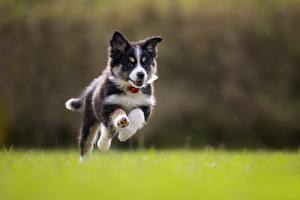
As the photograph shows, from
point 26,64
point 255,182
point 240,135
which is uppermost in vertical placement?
point 255,182

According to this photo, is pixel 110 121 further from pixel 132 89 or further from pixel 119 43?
pixel 119 43

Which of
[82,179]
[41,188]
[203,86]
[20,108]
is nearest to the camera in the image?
[41,188]

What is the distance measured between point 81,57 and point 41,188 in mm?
18924

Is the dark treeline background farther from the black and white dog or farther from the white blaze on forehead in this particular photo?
the white blaze on forehead

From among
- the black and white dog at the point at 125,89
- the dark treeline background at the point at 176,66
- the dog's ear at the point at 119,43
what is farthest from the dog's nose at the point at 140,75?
the dark treeline background at the point at 176,66

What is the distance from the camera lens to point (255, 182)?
6191 mm

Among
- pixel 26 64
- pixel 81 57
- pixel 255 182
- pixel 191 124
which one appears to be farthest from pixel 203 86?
pixel 255 182

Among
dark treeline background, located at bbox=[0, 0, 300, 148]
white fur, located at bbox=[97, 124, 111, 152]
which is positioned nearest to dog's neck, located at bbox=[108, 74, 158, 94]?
white fur, located at bbox=[97, 124, 111, 152]

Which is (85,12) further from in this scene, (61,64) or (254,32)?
(254,32)

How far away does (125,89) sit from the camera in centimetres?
905

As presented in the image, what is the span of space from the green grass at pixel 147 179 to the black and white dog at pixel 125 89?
2.16ft

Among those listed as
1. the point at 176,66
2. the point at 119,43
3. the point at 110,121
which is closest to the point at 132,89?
the point at 110,121

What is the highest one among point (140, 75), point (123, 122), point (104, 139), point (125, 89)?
point (140, 75)

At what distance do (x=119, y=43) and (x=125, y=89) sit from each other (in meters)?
0.59
